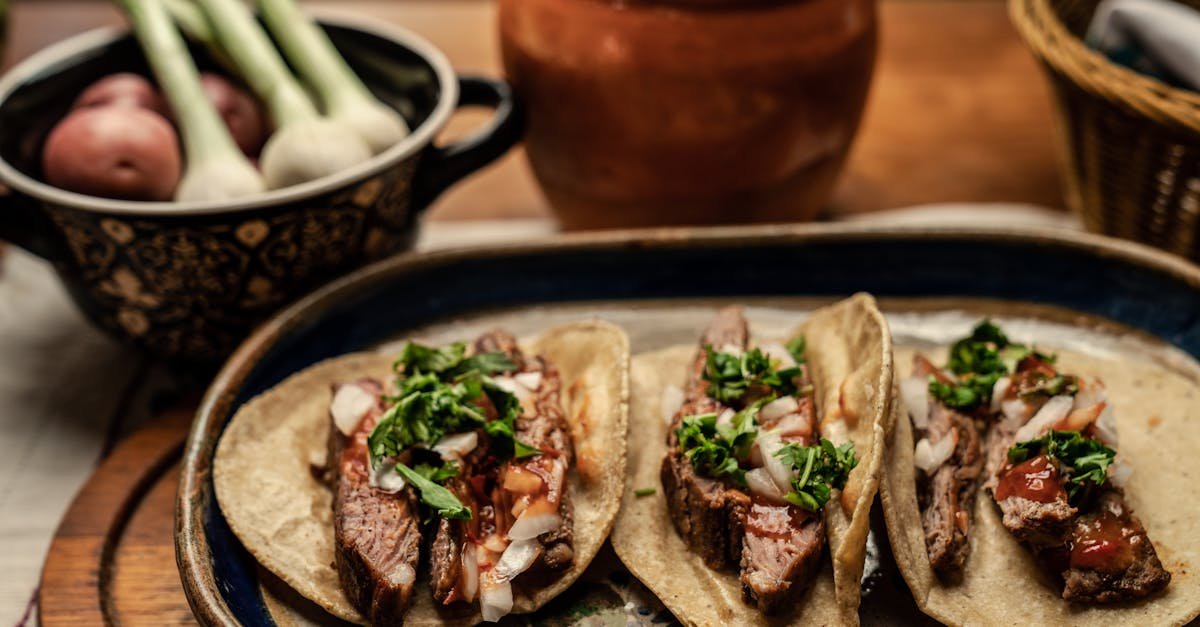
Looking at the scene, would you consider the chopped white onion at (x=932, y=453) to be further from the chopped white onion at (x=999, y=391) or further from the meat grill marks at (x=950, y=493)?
the chopped white onion at (x=999, y=391)

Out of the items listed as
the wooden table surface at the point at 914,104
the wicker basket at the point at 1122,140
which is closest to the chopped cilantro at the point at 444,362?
the wooden table surface at the point at 914,104

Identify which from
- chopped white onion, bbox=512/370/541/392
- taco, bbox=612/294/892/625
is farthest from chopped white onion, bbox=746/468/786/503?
chopped white onion, bbox=512/370/541/392

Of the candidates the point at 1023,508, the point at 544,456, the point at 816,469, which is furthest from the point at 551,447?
the point at 1023,508

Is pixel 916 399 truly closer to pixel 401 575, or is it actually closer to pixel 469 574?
pixel 469 574

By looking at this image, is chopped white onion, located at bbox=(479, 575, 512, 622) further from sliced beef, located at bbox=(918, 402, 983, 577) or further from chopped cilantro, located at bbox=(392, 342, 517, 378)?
sliced beef, located at bbox=(918, 402, 983, 577)

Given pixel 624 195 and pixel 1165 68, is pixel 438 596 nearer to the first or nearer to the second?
pixel 624 195

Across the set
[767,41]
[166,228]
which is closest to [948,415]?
[767,41]
